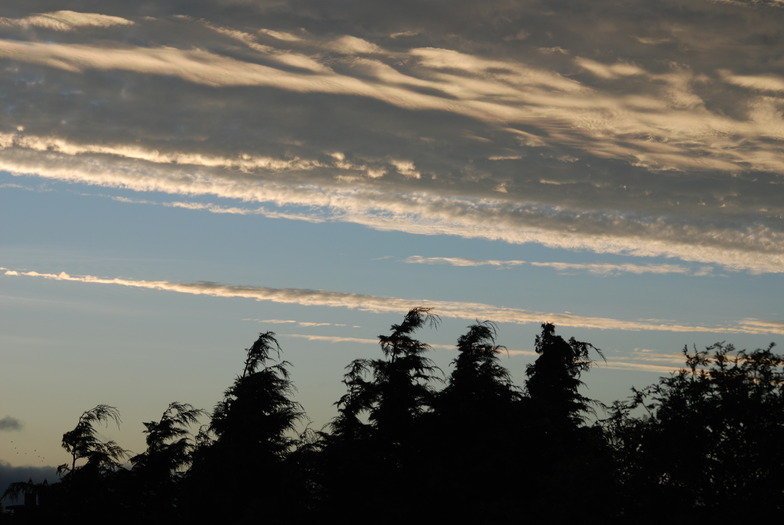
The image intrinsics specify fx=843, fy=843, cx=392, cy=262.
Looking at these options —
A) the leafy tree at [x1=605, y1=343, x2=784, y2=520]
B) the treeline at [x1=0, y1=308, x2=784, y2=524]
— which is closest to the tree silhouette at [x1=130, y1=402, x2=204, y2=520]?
the treeline at [x1=0, y1=308, x2=784, y2=524]

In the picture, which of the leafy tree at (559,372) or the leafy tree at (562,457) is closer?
the leafy tree at (562,457)

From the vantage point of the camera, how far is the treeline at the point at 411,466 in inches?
1497

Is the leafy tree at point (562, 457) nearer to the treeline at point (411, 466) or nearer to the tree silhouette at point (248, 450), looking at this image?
the treeline at point (411, 466)

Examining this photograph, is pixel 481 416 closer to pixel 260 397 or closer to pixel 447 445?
pixel 447 445

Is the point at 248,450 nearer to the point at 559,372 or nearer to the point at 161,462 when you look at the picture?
the point at 161,462

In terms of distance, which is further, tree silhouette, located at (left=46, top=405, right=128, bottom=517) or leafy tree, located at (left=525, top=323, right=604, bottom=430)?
leafy tree, located at (left=525, top=323, right=604, bottom=430)

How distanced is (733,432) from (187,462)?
29961 mm

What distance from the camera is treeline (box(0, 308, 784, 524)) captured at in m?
38.0

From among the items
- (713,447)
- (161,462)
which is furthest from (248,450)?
(713,447)

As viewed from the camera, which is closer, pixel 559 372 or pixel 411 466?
pixel 411 466

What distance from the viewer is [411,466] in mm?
40781

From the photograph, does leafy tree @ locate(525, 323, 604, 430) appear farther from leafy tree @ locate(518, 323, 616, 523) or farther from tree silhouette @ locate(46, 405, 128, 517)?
tree silhouette @ locate(46, 405, 128, 517)

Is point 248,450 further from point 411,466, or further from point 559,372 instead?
point 559,372

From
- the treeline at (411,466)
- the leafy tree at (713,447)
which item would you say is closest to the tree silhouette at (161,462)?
the treeline at (411,466)
